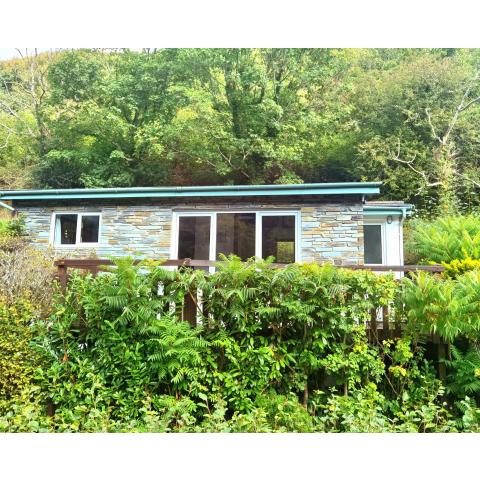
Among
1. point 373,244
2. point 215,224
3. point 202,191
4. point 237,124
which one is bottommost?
point 373,244

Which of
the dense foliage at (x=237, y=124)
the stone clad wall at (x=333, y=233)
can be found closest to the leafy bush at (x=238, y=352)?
the stone clad wall at (x=333, y=233)

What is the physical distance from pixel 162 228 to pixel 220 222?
0.85 m

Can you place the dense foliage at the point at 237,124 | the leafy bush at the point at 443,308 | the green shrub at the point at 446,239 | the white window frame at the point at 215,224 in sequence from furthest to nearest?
the dense foliage at the point at 237,124
the white window frame at the point at 215,224
the green shrub at the point at 446,239
the leafy bush at the point at 443,308

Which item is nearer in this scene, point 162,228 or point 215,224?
point 215,224

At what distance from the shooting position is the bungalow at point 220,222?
232 inches

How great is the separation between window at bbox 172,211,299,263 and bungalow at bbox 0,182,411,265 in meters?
0.01

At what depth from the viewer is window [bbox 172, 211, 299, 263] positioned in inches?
232

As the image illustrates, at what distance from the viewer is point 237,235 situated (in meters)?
6.04

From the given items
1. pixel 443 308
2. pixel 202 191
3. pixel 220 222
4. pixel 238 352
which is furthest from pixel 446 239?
Result: pixel 238 352

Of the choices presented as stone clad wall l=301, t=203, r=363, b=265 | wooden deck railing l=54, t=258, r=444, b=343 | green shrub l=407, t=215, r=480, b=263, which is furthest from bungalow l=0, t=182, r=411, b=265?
wooden deck railing l=54, t=258, r=444, b=343

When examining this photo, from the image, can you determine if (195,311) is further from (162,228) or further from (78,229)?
(78,229)

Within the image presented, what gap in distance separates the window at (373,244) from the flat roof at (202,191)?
1.89 feet

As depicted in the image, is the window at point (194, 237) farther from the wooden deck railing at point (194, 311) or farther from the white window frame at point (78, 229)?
the wooden deck railing at point (194, 311)
